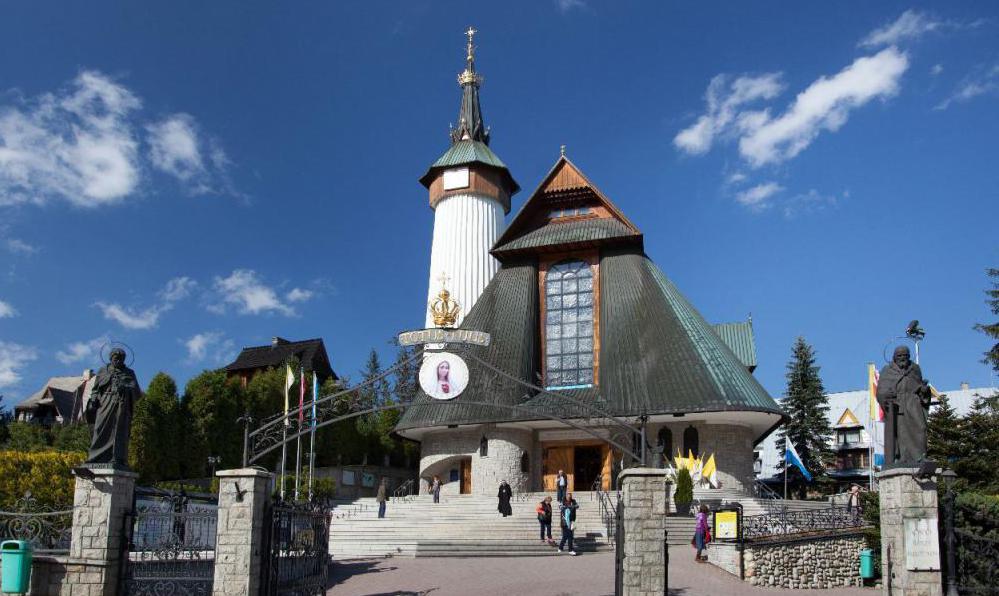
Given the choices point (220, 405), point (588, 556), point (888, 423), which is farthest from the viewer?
point (220, 405)

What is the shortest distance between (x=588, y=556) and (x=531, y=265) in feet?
56.7

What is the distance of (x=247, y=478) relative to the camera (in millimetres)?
12359

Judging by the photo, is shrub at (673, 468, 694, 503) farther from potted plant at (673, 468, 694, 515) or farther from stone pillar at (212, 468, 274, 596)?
stone pillar at (212, 468, 274, 596)

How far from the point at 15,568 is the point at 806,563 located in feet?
52.5

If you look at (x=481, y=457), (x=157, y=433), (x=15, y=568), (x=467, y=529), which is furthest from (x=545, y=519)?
(x=157, y=433)

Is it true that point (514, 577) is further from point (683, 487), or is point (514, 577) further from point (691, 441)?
point (691, 441)

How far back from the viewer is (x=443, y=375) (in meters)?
16.9

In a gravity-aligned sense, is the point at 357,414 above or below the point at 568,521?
above

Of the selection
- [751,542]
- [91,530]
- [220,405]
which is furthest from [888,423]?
[220,405]

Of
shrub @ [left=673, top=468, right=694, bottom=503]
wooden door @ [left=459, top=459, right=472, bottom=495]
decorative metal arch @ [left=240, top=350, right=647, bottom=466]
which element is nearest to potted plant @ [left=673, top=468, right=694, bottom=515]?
shrub @ [left=673, top=468, right=694, bottom=503]

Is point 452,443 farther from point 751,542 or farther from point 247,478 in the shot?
point 247,478

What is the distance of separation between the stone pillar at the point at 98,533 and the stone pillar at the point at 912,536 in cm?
1018

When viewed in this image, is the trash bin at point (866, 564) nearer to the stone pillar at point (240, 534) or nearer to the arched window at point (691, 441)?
the arched window at point (691, 441)

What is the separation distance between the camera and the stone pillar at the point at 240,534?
39.7 feet
